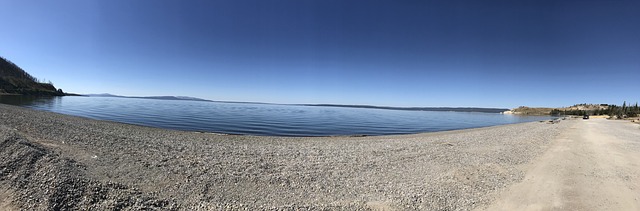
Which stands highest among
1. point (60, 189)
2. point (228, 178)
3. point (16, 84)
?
point (16, 84)

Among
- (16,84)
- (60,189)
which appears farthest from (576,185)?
(16,84)

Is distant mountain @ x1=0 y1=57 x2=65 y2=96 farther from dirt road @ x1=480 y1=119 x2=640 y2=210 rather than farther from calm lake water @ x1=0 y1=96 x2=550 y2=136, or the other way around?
dirt road @ x1=480 y1=119 x2=640 y2=210

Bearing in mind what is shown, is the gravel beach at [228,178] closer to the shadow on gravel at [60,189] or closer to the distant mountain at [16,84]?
the shadow on gravel at [60,189]

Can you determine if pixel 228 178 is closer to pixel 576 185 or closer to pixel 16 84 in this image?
pixel 576 185

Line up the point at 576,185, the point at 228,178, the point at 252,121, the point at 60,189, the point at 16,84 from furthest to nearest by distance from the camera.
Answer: the point at 16,84, the point at 252,121, the point at 576,185, the point at 228,178, the point at 60,189

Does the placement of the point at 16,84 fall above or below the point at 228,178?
above

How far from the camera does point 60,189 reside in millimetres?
6516

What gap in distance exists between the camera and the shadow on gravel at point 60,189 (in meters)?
6.02

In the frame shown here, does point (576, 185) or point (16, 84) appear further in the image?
point (16, 84)

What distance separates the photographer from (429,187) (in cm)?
885

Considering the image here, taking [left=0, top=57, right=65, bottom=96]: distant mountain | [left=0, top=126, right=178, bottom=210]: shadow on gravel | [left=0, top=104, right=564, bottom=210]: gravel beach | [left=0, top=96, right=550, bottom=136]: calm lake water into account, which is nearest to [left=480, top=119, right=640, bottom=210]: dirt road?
[left=0, top=104, right=564, bottom=210]: gravel beach

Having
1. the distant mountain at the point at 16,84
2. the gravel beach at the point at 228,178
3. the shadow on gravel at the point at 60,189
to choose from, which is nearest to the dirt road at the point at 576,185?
the gravel beach at the point at 228,178

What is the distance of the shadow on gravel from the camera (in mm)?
6023

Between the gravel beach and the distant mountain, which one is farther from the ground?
the distant mountain
